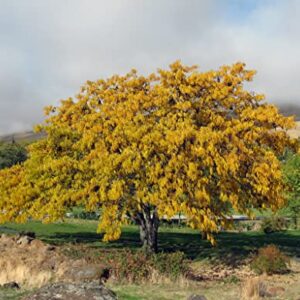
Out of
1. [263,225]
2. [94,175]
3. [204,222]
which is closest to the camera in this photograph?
[204,222]

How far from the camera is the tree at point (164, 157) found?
22812 millimetres

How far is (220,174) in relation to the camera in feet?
77.8

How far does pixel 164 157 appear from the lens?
76.5 feet

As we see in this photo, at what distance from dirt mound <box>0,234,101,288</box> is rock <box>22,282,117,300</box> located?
7.21 metres

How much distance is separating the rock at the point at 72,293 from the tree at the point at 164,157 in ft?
33.0

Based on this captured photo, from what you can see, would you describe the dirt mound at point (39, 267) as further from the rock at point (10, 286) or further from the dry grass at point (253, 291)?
the dry grass at point (253, 291)

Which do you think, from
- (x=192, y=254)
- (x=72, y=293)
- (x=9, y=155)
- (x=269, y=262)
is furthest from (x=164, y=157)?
(x=9, y=155)

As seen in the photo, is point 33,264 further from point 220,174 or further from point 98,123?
point 220,174

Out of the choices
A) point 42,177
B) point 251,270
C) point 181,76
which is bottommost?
point 251,270

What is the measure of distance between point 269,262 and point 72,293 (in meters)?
13.6

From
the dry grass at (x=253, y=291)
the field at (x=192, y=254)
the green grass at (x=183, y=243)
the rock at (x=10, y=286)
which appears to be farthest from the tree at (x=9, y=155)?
the dry grass at (x=253, y=291)

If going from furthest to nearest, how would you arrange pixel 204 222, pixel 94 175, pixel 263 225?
pixel 263 225 → pixel 94 175 → pixel 204 222

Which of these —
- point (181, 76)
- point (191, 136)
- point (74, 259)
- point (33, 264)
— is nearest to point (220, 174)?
point (191, 136)

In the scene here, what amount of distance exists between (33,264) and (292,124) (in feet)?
47.4
